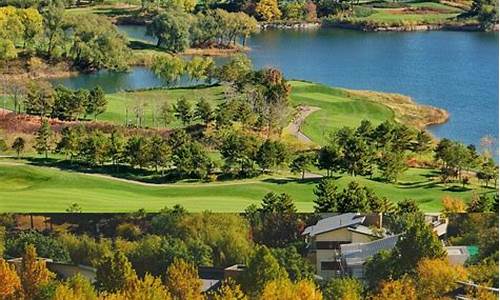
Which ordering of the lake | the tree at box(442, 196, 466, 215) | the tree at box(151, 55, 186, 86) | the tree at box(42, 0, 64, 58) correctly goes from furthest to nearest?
the tree at box(151, 55, 186, 86), the tree at box(42, 0, 64, 58), the lake, the tree at box(442, 196, 466, 215)

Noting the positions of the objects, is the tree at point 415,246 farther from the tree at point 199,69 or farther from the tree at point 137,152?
Result: the tree at point 199,69

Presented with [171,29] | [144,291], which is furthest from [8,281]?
[171,29]

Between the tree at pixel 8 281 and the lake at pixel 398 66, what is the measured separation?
116 inches

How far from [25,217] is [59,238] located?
0.57 ft

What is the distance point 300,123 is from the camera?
7074mm

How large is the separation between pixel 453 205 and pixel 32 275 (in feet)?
5.90

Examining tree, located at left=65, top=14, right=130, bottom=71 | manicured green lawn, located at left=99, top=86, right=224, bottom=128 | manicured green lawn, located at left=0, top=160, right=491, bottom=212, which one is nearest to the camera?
manicured green lawn, located at left=0, top=160, right=491, bottom=212

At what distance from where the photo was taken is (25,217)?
388 cm

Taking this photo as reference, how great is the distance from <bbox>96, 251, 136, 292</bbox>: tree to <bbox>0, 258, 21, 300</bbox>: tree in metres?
0.28

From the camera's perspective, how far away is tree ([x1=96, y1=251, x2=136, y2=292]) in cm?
368

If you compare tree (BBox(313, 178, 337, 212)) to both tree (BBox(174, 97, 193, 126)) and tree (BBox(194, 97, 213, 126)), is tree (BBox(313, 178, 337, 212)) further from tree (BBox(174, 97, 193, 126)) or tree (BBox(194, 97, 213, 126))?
tree (BBox(174, 97, 193, 126))

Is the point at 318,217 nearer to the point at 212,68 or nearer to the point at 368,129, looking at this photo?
the point at 368,129

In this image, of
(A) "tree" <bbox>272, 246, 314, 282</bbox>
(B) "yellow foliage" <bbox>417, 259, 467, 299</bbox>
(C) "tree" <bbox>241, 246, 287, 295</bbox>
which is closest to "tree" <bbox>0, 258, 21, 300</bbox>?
(C) "tree" <bbox>241, 246, 287, 295</bbox>

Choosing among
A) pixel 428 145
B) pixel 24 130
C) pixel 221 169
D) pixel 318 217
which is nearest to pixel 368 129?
pixel 428 145
